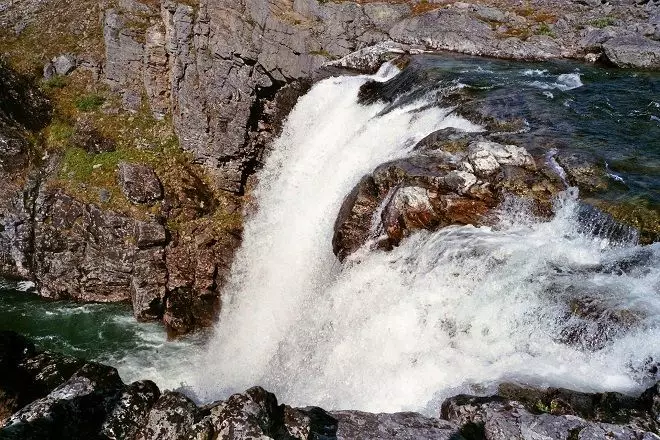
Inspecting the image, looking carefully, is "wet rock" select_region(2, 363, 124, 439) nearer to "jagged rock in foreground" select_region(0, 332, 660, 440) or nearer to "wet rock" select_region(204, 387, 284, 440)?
"jagged rock in foreground" select_region(0, 332, 660, 440)

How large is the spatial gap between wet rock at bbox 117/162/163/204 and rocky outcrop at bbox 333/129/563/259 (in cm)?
1081

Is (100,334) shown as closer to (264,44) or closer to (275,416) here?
(275,416)

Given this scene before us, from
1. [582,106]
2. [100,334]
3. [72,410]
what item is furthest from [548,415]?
[100,334]

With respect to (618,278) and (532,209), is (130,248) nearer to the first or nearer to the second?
(532,209)

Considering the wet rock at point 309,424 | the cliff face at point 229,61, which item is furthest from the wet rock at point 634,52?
the wet rock at point 309,424

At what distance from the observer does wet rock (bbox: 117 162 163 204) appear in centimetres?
2255

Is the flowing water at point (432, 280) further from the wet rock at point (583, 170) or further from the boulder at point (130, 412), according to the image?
the boulder at point (130, 412)

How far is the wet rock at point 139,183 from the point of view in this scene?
74.0ft

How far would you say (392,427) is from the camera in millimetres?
9031

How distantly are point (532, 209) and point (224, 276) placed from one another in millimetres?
13377

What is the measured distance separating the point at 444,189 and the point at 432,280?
A: 114 inches

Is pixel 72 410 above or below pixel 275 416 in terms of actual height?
above

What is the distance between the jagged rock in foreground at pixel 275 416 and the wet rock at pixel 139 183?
1334 cm

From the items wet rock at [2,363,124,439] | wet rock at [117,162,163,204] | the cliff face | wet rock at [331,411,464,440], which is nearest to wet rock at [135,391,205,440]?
wet rock at [2,363,124,439]
